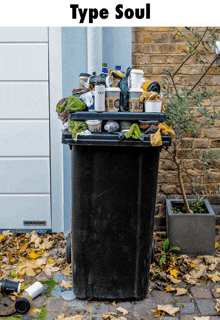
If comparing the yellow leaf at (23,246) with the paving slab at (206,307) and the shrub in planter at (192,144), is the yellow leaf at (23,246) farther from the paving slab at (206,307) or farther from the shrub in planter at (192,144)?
the paving slab at (206,307)

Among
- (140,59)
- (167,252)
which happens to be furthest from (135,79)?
(167,252)

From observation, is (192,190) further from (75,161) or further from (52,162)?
(75,161)

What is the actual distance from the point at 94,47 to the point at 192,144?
1.49 m

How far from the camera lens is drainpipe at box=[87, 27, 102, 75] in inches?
137

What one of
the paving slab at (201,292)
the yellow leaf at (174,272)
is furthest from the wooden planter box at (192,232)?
the paving slab at (201,292)

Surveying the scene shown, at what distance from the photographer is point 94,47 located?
3.48 meters

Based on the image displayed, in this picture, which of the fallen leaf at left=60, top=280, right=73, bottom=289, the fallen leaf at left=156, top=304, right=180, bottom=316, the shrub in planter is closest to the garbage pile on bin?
the shrub in planter

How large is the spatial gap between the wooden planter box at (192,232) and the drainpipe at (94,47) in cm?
167

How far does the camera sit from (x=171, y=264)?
3.16m

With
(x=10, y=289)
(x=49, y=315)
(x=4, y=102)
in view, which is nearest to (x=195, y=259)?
(x=49, y=315)

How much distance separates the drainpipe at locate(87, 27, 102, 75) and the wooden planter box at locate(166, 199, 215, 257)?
1675mm

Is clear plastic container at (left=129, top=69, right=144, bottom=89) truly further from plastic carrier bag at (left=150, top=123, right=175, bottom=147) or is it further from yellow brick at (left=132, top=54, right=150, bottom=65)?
yellow brick at (left=132, top=54, right=150, bottom=65)

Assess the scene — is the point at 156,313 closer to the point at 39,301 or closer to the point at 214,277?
the point at 214,277

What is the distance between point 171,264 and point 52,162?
1.66 meters
